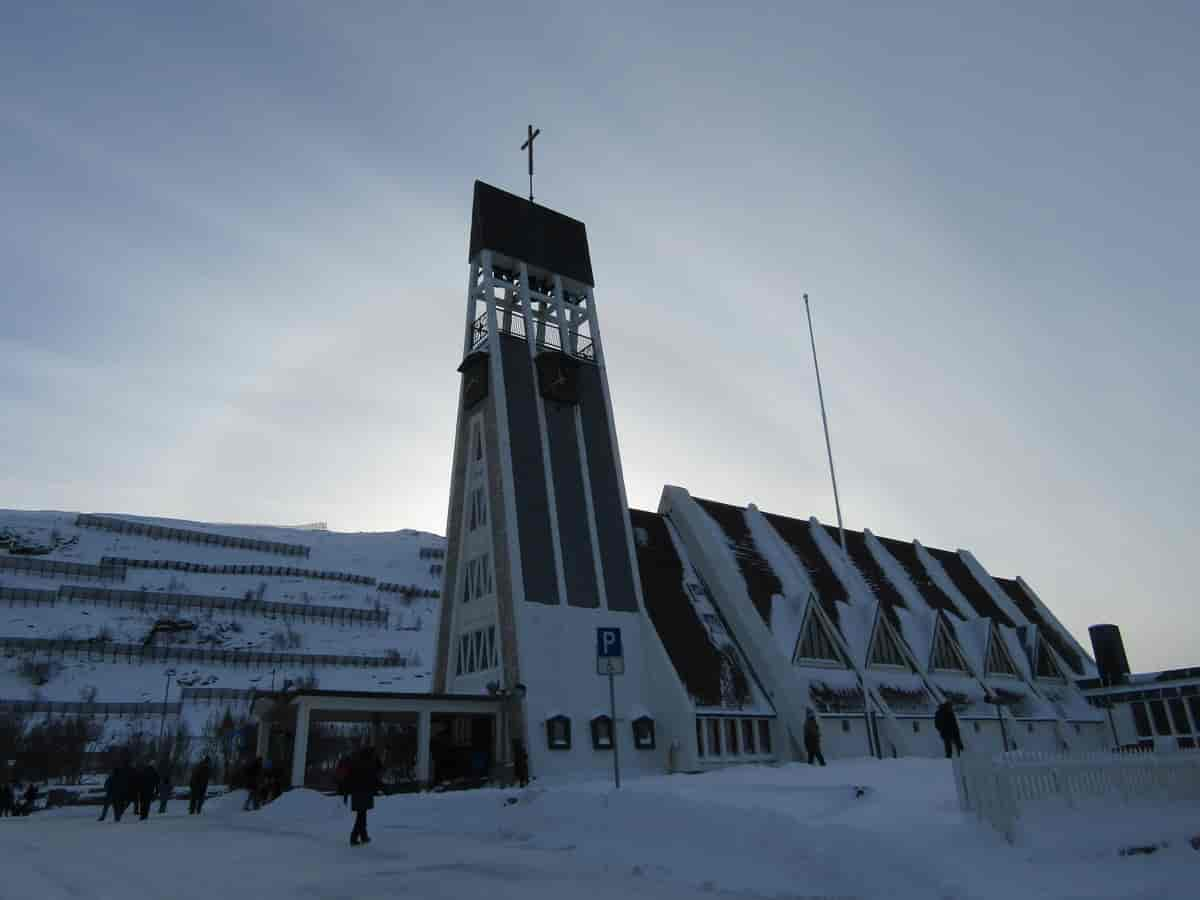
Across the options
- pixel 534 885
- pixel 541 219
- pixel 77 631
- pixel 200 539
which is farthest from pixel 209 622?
pixel 534 885

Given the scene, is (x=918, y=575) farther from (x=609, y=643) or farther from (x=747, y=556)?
(x=609, y=643)

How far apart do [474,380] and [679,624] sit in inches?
517

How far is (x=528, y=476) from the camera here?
108 feet

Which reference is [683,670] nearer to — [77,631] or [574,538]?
[574,538]

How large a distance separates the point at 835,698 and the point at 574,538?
12.4 meters

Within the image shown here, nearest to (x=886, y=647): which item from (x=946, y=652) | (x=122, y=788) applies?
(x=946, y=652)

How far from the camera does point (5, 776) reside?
7744 cm

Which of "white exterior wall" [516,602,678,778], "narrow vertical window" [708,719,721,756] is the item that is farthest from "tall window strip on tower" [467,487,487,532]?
"narrow vertical window" [708,719,721,756]

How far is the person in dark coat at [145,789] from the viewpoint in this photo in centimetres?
2409

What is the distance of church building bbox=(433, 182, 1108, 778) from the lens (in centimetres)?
3052

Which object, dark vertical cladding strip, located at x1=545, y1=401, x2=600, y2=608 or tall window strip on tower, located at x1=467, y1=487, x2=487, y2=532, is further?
tall window strip on tower, located at x1=467, y1=487, x2=487, y2=532

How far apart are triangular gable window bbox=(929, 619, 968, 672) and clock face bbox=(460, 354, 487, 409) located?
2581 cm

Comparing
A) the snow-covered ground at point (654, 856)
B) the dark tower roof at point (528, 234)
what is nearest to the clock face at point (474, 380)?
the dark tower roof at point (528, 234)

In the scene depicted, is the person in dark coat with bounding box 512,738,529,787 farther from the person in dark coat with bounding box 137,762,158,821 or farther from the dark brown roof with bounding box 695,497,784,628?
the dark brown roof with bounding box 695,497,784,628
